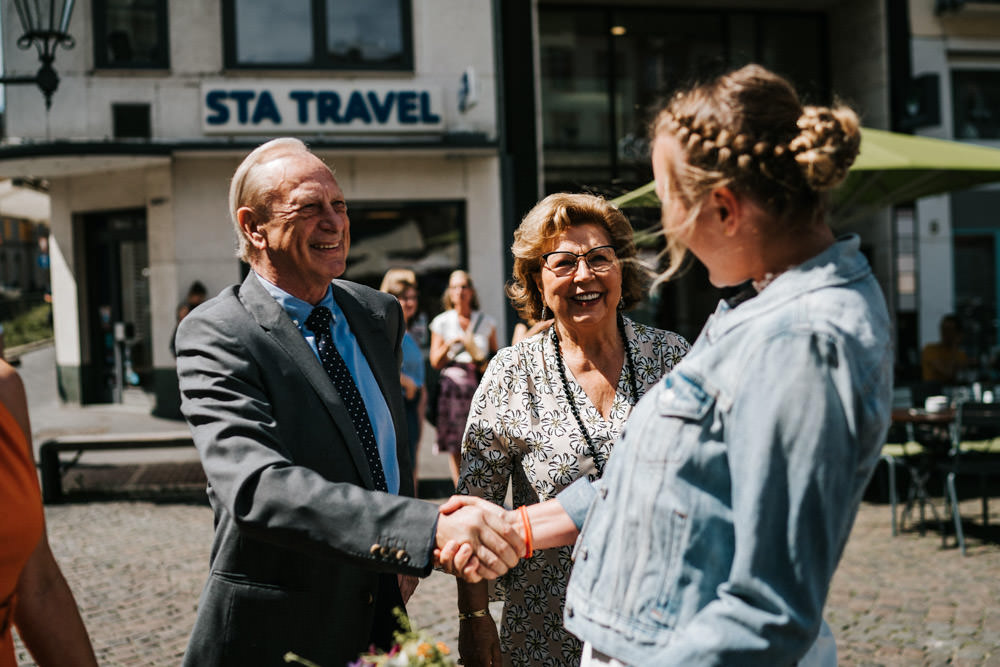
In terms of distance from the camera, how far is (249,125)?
1281 cm

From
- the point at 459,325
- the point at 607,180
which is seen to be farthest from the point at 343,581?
the point at 607,180

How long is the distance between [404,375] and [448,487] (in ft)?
4.92

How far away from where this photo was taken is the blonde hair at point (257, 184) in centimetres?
233

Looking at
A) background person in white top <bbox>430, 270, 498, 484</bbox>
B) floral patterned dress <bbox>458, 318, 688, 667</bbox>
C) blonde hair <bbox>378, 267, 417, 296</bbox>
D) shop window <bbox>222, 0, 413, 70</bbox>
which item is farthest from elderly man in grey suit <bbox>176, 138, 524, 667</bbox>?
shop window <bbox>222, 0, 413, 70</bbox>

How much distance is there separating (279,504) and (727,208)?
3.66 feet

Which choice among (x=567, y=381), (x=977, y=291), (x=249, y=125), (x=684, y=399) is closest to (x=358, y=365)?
(x=567, y=381)

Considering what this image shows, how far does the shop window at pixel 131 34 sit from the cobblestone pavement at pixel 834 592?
765cm

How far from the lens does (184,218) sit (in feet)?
42.0

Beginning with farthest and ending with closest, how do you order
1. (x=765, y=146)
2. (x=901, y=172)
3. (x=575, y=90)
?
(x=575, y=90)
(x=901, y=172)
(x=765, y=146)

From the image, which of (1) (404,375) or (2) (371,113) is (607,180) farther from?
(1) (404,375)

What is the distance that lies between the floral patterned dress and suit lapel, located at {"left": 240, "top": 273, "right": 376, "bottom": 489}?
1.77 feet

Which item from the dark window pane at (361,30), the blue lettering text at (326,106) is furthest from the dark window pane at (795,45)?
the blue lettering text at (326,106)

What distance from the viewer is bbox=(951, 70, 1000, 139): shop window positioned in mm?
15531

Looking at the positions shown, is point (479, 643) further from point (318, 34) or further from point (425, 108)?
point (318, 34)
